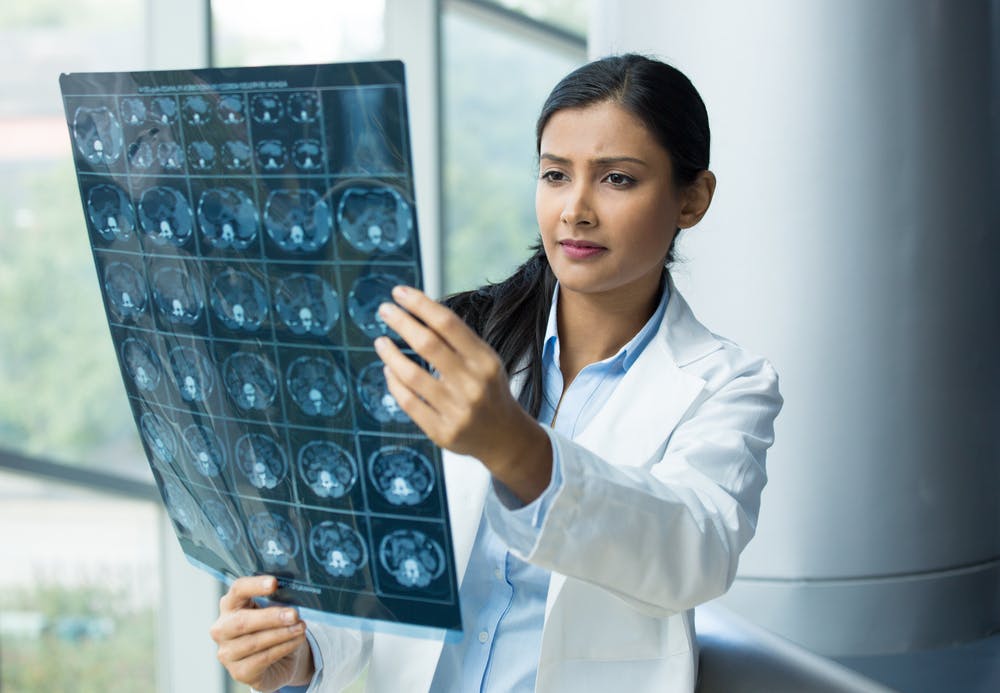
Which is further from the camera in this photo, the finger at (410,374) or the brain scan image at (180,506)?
the brain scan image at (180,506)

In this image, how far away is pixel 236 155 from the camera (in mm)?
863

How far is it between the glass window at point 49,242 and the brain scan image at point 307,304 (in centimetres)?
182

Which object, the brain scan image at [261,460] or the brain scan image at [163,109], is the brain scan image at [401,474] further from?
the brain scan image at [163,109]

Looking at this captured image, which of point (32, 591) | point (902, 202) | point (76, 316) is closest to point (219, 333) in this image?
point (902, 202)

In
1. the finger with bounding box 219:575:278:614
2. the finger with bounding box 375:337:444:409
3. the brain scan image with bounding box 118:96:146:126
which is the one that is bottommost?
the finger with bounding box 219:575:278:614

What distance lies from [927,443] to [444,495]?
877mm

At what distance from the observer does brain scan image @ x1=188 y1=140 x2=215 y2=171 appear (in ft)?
2.87

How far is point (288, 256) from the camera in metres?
0.87

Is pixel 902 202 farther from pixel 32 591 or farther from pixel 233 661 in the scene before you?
pixel 32 591

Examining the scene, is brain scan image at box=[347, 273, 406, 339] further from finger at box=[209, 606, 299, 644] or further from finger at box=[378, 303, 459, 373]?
finger at box=[209, 606, 299, 644]

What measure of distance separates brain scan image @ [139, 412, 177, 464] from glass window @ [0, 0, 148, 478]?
Result: 5.40 ft

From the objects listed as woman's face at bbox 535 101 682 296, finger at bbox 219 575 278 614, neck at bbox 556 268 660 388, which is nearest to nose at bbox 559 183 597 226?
woman's face at bbox 535 101 682 296

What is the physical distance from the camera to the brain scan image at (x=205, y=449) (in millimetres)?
991

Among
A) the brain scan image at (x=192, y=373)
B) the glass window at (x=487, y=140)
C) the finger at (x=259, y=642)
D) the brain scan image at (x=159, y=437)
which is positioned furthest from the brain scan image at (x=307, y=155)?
the glass window at (x=487, y=140)
